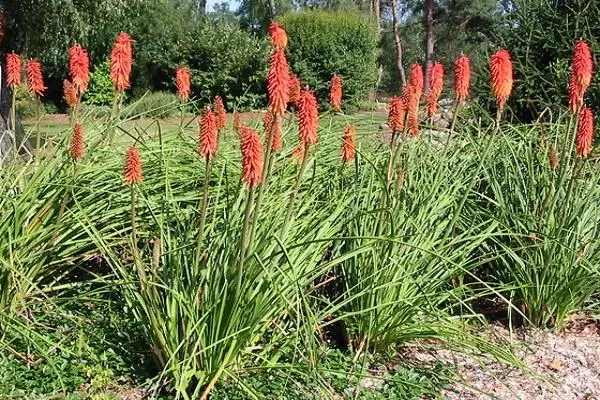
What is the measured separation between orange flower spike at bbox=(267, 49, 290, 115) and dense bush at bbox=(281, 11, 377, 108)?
78.5 feet

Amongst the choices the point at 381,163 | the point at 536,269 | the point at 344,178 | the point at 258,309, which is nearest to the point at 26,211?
the point at 258,309

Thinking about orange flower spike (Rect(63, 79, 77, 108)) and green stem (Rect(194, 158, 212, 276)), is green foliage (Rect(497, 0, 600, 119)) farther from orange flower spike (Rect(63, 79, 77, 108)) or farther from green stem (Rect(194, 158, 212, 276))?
green stem (Rect(194, 158, 212, 276))

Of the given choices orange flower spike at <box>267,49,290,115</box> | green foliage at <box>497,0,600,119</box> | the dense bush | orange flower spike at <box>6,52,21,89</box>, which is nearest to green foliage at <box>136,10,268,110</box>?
the dense bush

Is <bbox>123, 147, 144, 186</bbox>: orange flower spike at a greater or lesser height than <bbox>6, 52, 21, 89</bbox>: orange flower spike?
lesser

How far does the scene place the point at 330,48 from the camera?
2680 centimetres

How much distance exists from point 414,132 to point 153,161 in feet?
4.71

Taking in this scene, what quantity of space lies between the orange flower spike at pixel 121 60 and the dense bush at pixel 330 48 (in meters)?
23.2

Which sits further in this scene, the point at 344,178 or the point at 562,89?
the point at 562,89

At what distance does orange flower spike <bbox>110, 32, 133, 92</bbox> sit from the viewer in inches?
120

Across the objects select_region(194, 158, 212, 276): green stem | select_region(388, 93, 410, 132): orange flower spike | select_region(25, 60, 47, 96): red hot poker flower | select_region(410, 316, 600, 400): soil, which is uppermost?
select_region(25, 60, 47, 96): red hot poker flower

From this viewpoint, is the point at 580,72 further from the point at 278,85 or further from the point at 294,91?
the point at 278,85

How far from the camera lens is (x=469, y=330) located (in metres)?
3.42

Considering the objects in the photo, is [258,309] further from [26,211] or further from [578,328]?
[578,328]

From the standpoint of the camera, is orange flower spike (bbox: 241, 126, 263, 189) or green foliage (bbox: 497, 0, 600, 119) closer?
orange flower spike (bbox: 241, 126, 263, 189)
